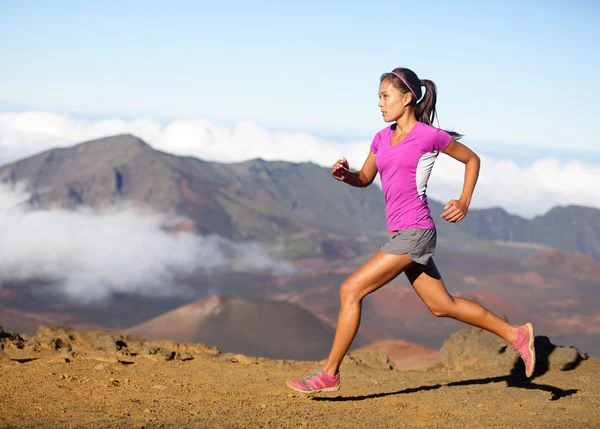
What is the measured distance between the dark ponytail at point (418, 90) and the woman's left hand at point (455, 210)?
1.99 ft

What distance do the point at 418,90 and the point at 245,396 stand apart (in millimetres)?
3124

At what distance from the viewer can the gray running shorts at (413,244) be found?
6535 mm

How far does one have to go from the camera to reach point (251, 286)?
11394 centimetres

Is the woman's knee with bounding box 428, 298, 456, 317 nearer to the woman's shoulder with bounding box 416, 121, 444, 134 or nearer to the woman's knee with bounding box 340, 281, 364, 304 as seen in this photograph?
the woman's knee with bounding box 340, 281, 364, 304

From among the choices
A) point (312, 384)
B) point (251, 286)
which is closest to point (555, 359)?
point (312, 384)

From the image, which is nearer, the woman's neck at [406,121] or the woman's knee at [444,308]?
the woman's neck at [406,121]

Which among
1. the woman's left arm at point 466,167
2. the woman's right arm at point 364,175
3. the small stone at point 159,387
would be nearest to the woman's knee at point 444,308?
the woman's left arm at point 466,167

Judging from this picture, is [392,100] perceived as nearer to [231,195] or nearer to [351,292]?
[351,292]

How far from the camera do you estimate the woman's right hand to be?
6682 mm

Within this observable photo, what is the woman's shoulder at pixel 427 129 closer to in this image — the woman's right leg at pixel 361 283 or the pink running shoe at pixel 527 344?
the woman's right leg at pixel 361 283

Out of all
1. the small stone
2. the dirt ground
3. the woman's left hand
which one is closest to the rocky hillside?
the dirt ground

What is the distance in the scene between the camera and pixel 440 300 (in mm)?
6883

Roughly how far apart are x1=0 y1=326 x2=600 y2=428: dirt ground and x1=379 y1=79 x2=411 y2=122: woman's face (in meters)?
2.39

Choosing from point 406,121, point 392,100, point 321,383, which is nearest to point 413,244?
point 406,121
